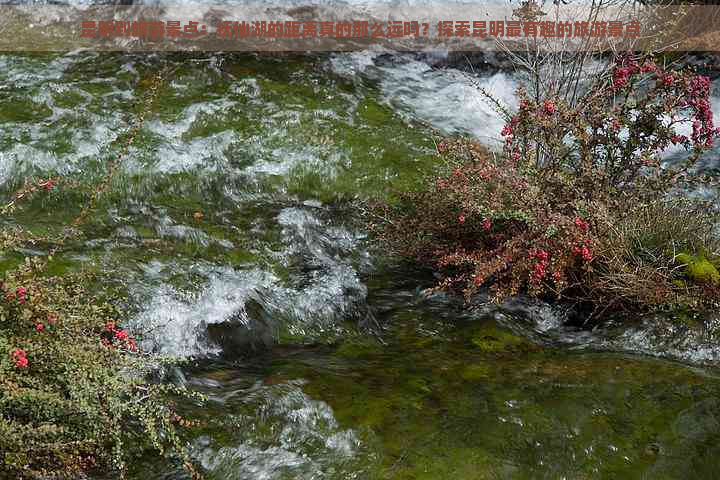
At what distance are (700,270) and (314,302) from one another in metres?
2.23

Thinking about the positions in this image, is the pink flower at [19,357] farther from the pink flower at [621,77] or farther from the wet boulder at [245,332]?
the pink flower at [621,77]

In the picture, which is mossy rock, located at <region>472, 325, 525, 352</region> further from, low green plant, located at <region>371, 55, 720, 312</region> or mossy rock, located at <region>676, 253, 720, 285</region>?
mossy rock, located at <region>676, 253, 720, 285</region>

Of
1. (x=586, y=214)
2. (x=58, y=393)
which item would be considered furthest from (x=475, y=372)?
(x=58, y=393)

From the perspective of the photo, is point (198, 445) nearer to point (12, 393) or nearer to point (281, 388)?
point (281, 388)

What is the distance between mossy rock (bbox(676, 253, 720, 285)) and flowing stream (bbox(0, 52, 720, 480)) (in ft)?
0.94

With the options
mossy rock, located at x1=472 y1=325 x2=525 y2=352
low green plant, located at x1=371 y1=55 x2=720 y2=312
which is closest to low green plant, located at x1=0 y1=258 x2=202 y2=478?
mossy rock, located at x1=472 y1=325 x2=525 y2=352

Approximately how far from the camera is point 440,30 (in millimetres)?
9664

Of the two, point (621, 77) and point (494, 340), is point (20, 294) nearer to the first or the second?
point (494, 340)

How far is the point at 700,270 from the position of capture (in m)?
4.42

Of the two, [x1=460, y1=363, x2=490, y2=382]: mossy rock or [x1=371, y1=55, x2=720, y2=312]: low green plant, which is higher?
[x1=371, y1=55, x2=720, y2=312]: low green plant

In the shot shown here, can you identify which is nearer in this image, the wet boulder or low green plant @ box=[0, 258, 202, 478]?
low green plant @ box=[0, 258, 202, 478]

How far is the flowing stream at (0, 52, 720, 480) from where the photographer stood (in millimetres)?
3156

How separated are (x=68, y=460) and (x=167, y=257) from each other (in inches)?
82.0

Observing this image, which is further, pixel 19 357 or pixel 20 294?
pixel 20 294
